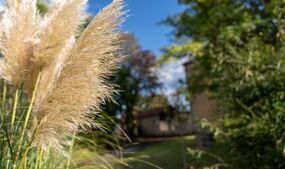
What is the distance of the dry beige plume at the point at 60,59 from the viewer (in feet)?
6.31

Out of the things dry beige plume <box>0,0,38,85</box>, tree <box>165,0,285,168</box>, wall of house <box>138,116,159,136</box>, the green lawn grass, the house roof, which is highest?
dry beige plume <box>0,0,38,85</box>

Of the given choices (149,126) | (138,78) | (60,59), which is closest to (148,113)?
(149,126)

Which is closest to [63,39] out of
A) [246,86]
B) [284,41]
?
[246,86]

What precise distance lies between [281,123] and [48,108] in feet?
9.95

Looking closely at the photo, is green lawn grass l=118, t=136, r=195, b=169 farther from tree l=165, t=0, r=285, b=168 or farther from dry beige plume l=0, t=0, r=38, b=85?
dry beige plume l=0, t=0, r=38, b=85

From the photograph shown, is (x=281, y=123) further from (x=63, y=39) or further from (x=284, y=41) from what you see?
(x=63, y=39)

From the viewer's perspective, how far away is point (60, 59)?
2.43m

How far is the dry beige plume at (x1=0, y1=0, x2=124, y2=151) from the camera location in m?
1.92

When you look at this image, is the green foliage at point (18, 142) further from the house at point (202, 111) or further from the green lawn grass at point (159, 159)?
the house at point (202, 111)

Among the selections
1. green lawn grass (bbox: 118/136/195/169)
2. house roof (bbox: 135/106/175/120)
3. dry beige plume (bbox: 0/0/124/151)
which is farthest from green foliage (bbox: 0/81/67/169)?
house roof (bbox: 135/106/175/120)

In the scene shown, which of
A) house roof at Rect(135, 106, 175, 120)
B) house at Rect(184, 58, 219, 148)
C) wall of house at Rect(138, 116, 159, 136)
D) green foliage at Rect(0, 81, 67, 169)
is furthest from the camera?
wall of house at Rect(138, 116, 159, 136)

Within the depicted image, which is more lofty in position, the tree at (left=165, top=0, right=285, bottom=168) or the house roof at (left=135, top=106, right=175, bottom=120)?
the tree at (left=165, top=0, right=285, bottom=168)

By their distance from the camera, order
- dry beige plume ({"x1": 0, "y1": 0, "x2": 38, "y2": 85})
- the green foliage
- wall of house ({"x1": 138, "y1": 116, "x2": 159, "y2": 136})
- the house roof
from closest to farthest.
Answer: the green foliage → dry beige plume ({"x1": 0, "y1": 0, "x2": 38, "y2": 85}) → the house roof → wall of house ({"x1": 138, "y1": 116, "x2": 159, "y2": 136})

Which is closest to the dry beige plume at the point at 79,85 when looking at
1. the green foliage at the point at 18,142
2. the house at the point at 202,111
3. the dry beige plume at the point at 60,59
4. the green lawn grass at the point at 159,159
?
the dry beige plume at the point at 60,59
